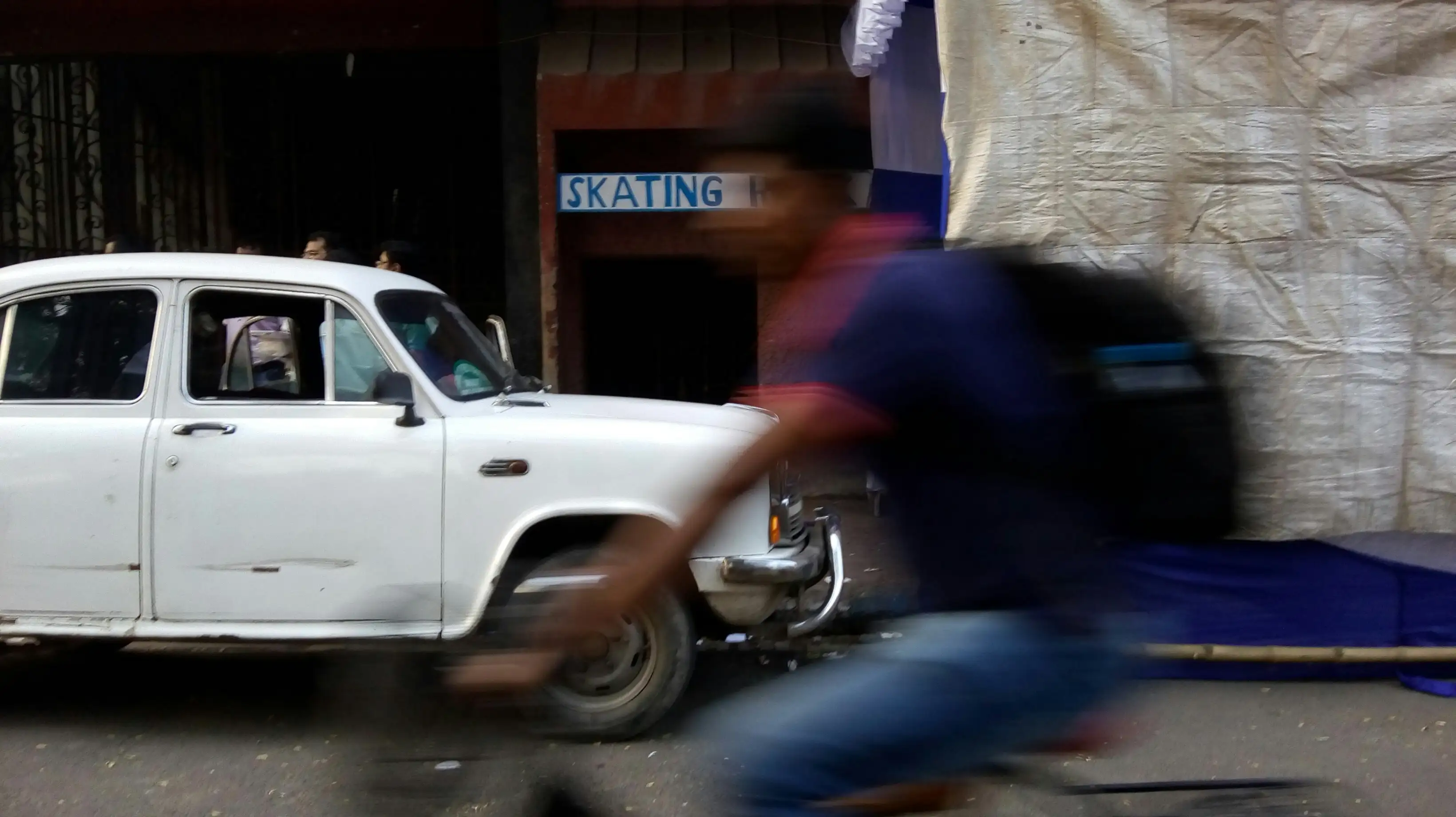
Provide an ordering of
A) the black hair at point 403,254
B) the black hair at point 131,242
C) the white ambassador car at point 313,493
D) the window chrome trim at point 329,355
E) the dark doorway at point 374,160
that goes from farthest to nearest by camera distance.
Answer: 1. the dark doorway at point 374,160
2. the black hair at point 131,242
3. the black hair at point 403,254
4. the window chrome trim at point 329,355
5. the white ambassador car at point 313,493

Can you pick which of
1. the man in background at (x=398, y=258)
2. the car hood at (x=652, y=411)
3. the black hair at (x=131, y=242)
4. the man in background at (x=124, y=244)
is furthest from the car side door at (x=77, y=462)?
the black hair at (x=131, y=242)

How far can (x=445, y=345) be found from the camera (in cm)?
588

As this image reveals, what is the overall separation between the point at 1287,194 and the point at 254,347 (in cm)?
437

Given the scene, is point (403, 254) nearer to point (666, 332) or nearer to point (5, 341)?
point (666, 332)

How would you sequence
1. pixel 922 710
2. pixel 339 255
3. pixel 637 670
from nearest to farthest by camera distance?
pixel 922 710, pixel 637 670, pixel 339 255

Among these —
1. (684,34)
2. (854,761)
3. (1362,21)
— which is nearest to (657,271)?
(684,34)

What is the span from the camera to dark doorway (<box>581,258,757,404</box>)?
10.7m

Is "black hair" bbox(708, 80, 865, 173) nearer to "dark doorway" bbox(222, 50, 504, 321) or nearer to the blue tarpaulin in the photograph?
the blue tarpaulin

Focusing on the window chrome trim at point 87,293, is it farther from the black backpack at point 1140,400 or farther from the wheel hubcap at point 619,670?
the black backpack at point 1140,400

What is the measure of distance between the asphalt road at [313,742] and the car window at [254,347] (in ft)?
4.17

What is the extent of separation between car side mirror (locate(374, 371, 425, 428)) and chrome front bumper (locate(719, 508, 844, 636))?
1342 millimetres

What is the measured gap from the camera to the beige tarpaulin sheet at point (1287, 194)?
5688 mm

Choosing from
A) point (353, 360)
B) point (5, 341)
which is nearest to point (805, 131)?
point (353, 360)

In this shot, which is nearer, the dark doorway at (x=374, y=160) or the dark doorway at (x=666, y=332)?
the dark doorway at (x=666, y=332)
